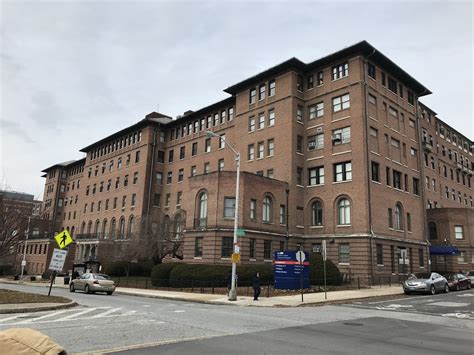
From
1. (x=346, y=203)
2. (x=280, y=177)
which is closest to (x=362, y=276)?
(x=346, y=203)

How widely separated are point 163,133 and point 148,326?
53948 millimetres

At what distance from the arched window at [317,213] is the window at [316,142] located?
5.71m

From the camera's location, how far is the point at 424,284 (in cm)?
2795

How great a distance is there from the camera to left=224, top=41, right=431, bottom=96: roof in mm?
40656

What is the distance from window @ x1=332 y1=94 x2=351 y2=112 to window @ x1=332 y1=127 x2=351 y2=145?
220 centimetres

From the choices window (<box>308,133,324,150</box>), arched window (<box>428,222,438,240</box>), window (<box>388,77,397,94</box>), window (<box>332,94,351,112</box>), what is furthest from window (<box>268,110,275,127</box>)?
arched window (<box>428,222,438,240</box>)

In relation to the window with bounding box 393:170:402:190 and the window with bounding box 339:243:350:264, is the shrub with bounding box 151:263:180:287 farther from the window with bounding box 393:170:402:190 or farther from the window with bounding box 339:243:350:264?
the window with bounding box 393:170:402:190

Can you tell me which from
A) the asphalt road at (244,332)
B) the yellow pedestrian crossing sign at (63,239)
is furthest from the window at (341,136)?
the yellow pedestrian crossing sign at (63,239)

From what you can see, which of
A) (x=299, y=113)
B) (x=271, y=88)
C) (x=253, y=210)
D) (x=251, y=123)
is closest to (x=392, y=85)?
(x=299, y=113)

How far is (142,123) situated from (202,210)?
2785 centimetres

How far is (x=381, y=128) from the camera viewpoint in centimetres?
4184

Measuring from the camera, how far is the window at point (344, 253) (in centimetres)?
3806

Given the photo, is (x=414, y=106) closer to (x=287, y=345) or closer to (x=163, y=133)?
(x=163, y=133)

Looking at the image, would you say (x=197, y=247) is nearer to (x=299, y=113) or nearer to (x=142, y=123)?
(x=299, y=113)
